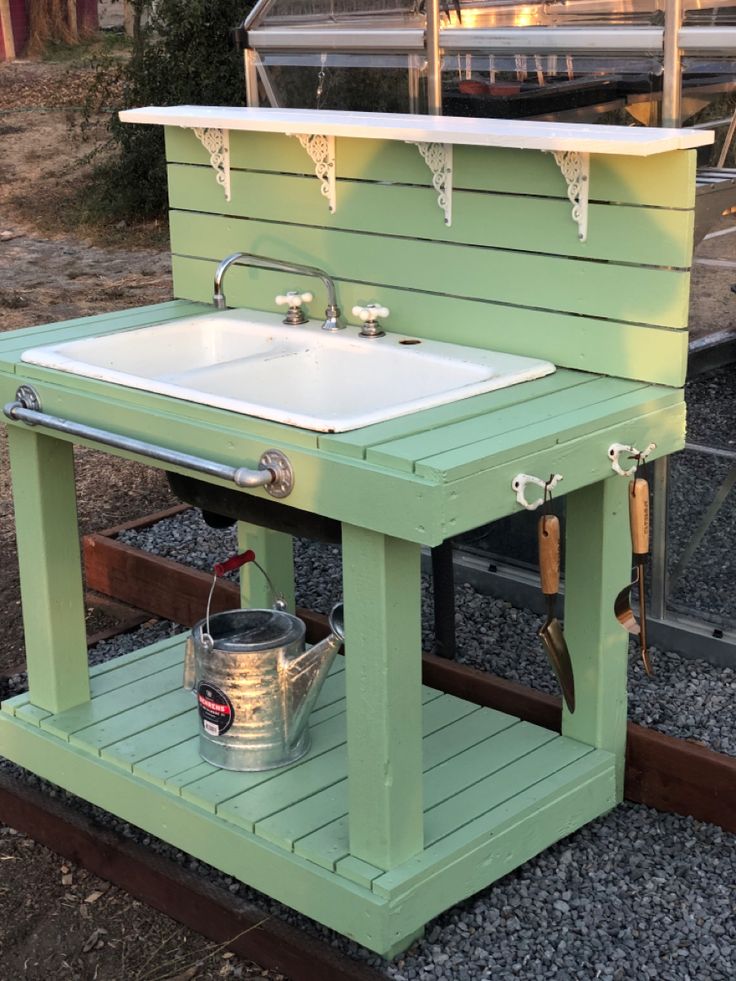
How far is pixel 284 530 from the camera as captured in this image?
299 cm

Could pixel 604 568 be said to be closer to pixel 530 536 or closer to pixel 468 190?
pixel 468 190

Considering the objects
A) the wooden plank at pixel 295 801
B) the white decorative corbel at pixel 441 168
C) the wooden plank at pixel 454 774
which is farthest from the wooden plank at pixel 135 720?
the white decorative corbel at pixel 441 168

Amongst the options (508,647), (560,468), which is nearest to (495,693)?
(508,647)

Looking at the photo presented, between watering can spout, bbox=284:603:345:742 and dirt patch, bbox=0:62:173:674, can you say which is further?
dirt patch, bbox=0:62:173:674

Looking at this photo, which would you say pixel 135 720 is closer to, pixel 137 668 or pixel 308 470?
pixel 137 668

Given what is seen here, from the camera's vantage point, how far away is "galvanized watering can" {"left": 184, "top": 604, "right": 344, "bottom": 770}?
3010 millimetres

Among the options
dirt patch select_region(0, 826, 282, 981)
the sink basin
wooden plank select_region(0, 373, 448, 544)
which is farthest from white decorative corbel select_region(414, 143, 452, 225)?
dirt patch select_region(0, 826, 282, 981)

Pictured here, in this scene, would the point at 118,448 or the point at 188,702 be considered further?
the point at 188,702

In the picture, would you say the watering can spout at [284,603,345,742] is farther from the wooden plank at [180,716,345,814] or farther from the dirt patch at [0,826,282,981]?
the dirt patch at [0,826,282,981]

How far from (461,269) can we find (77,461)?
3.44 meters

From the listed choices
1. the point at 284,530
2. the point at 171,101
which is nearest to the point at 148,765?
the point at 284,530

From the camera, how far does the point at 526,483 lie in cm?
252

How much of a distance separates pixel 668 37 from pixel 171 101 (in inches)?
273

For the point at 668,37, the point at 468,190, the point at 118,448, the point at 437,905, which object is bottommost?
the point at 437,905
